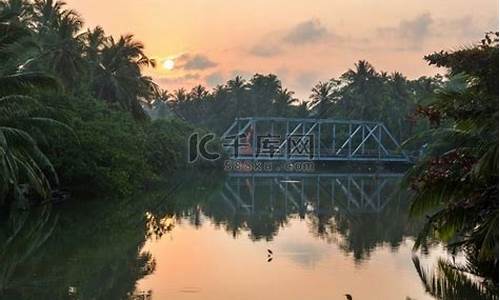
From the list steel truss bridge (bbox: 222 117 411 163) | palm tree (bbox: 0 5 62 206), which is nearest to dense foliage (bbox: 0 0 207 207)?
palm tree (bbox: 0 5 62 206)

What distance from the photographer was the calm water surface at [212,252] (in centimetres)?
891

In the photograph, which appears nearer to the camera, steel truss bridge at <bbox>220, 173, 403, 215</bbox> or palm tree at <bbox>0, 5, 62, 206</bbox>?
palm tree at <bbox>0, 5, 62, 206</bbox>

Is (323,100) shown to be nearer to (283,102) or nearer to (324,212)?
(283,102)

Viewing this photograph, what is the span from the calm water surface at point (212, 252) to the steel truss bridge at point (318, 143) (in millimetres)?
27578

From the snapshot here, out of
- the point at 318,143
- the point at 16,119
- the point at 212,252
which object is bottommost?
the point at 212,252

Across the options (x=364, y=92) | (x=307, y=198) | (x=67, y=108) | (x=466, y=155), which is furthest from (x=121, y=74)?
(x=364, y=92)

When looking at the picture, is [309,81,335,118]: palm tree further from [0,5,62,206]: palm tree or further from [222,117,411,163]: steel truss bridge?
[0,5,62,206]: palm tree

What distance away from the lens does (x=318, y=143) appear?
2007 inches

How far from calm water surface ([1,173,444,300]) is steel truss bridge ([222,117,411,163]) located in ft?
90.5

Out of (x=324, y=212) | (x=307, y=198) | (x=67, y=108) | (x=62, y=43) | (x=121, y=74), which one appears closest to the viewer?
(x=324, y=212)

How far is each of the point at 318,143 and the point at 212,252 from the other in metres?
39.1

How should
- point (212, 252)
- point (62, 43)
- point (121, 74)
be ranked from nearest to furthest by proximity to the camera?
point (212, 252) → point (62, 43) → point (121, 74)

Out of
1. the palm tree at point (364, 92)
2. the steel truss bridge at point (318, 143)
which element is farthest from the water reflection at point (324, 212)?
the palm tree at point (364, 92)

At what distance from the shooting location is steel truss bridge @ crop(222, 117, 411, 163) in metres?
50.2
